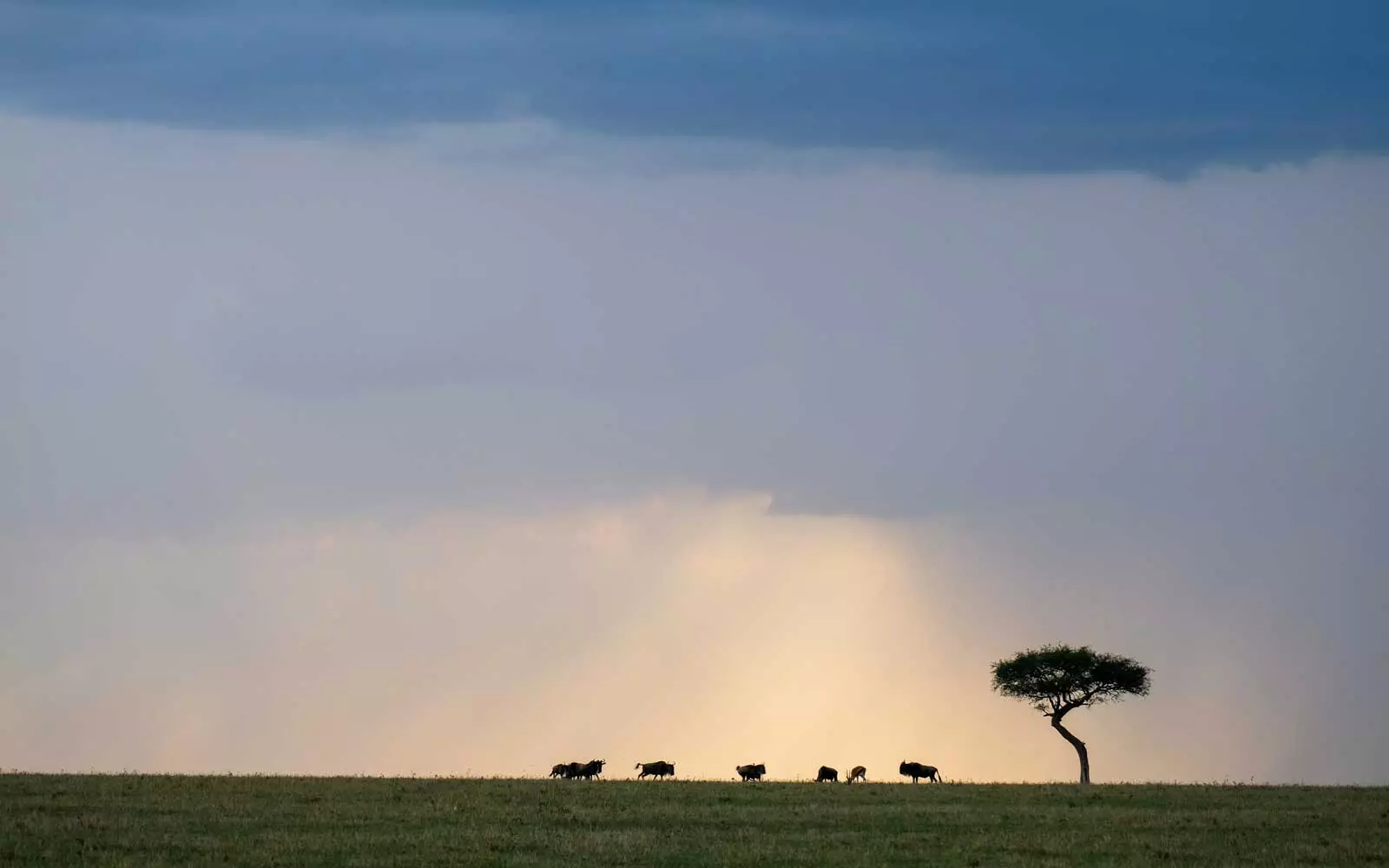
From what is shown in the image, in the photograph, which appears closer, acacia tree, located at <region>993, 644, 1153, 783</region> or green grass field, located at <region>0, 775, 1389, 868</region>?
green grass field, located at <region>0, 775, 1389, 868</region>

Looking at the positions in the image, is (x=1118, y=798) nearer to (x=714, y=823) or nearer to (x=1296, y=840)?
(x=1296, y=840)

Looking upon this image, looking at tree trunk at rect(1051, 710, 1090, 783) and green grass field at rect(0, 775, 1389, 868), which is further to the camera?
tree trunk at rect(1051, 710, 1090, 783)

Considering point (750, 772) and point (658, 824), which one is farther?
point (750, 772)

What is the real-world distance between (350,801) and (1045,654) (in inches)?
1689

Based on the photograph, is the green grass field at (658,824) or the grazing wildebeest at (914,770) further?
the grazing wildebeest at (914,770)

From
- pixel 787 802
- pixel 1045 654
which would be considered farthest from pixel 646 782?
pixel 1045 654

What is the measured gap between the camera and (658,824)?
47750 millimetres

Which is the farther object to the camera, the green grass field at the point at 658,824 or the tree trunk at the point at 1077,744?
the tree trunk at the point at 1077,744

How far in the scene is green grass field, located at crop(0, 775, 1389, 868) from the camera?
41500 millimetres

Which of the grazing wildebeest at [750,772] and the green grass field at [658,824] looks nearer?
the green grass field at [658,824]

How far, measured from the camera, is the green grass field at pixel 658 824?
136 feet

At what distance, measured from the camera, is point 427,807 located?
163 ft

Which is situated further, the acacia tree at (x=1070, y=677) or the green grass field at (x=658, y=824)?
the acacia tree at (x=1070, y=677)

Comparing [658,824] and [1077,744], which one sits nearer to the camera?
[658,824]
